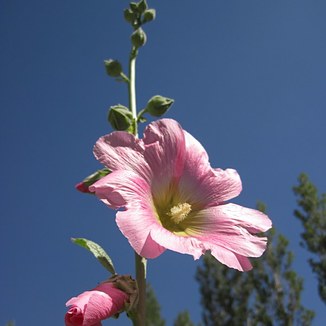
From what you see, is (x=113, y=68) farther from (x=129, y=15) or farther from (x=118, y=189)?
(x=118, y=189)

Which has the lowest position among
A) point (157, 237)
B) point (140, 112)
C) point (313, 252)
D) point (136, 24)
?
point (157, 237)

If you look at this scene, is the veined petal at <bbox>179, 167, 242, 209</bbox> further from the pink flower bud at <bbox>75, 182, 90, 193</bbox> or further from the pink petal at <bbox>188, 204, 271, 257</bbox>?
the pink flower bud at <bbox>75, 182, 90, 193</bbox>

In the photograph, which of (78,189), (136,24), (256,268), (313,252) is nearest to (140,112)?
(78,189)

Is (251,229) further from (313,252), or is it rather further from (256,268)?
(256,268)

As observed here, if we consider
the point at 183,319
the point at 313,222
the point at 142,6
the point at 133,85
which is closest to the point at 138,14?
the point at 142,6

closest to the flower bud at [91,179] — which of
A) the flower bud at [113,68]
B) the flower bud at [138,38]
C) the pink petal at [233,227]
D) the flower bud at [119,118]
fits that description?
the flower bud at [119,118]

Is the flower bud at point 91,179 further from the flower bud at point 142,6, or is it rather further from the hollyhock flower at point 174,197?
the flower bud at point 142,6
